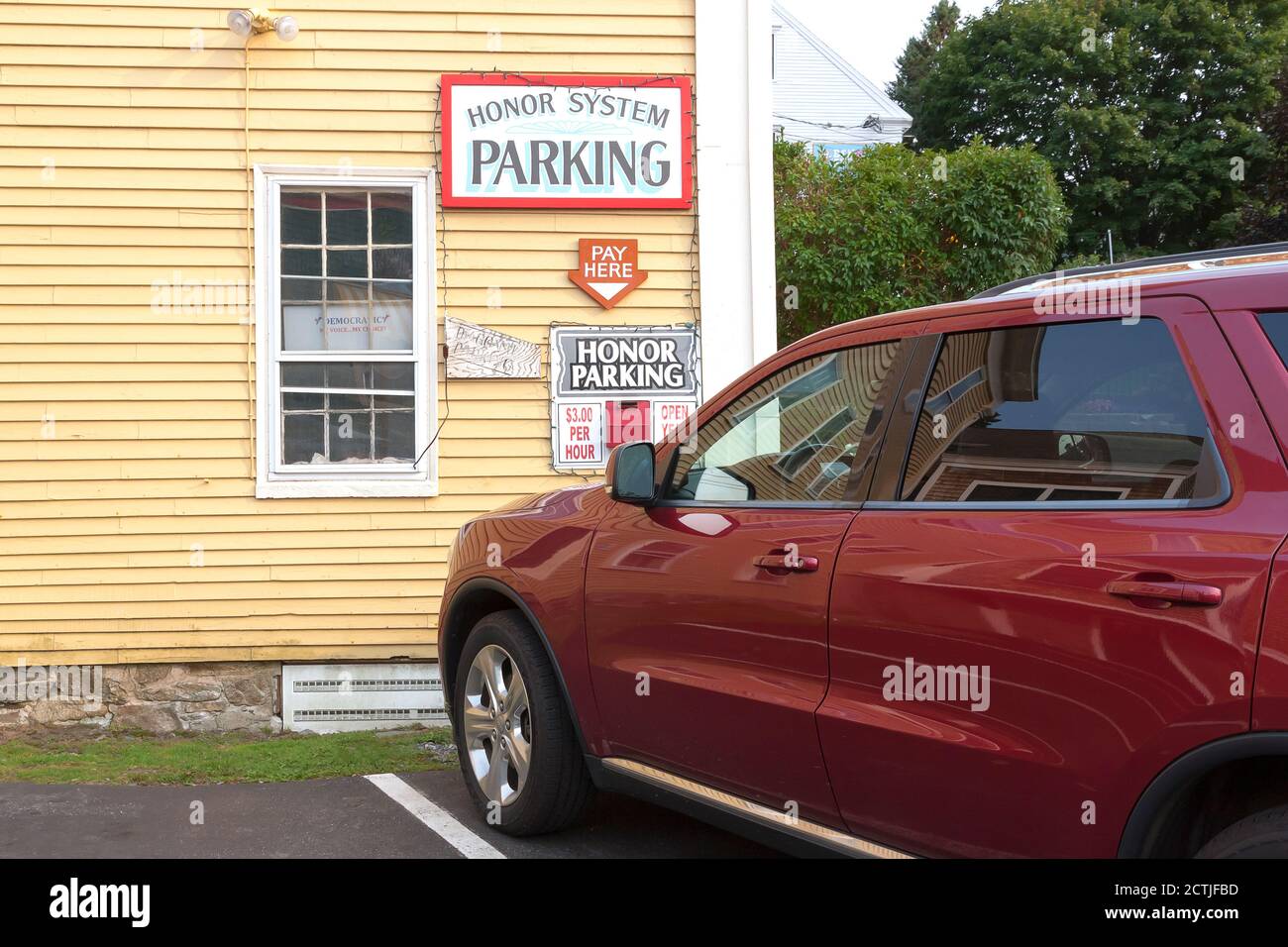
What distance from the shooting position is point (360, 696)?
7.34 meters

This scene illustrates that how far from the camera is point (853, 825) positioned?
10.4ft

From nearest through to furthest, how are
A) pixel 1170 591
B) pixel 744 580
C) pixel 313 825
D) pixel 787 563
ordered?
pixel 1170 591, pixel 787 563, pixel 744 580, pixel 313 825

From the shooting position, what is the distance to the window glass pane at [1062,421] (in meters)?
2.67

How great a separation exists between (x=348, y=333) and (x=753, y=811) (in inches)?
185

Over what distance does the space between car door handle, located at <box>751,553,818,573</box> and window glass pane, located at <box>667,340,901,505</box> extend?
20cm

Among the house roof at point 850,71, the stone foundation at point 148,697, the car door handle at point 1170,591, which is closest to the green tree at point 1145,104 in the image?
the house roof at point 850,71

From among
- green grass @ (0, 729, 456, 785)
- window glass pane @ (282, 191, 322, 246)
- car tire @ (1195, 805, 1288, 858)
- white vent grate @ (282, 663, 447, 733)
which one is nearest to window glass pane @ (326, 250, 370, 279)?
window glass pane @ (282, 191, 322, 246)

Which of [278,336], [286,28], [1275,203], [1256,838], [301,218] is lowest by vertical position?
[1256,838]

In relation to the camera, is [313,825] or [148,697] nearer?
[313,825]

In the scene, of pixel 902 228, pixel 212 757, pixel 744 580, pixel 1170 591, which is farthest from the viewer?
pixel 902 228

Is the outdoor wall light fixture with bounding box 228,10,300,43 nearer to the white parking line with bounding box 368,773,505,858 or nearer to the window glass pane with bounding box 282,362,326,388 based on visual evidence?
the window glass pane with bounding box 282,362,326,388

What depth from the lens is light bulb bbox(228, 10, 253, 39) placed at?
7152 mm

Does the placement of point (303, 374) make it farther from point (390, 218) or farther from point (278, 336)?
point (390, 218)

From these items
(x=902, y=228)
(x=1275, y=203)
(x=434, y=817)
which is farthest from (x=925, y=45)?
(x=434, y=817)
